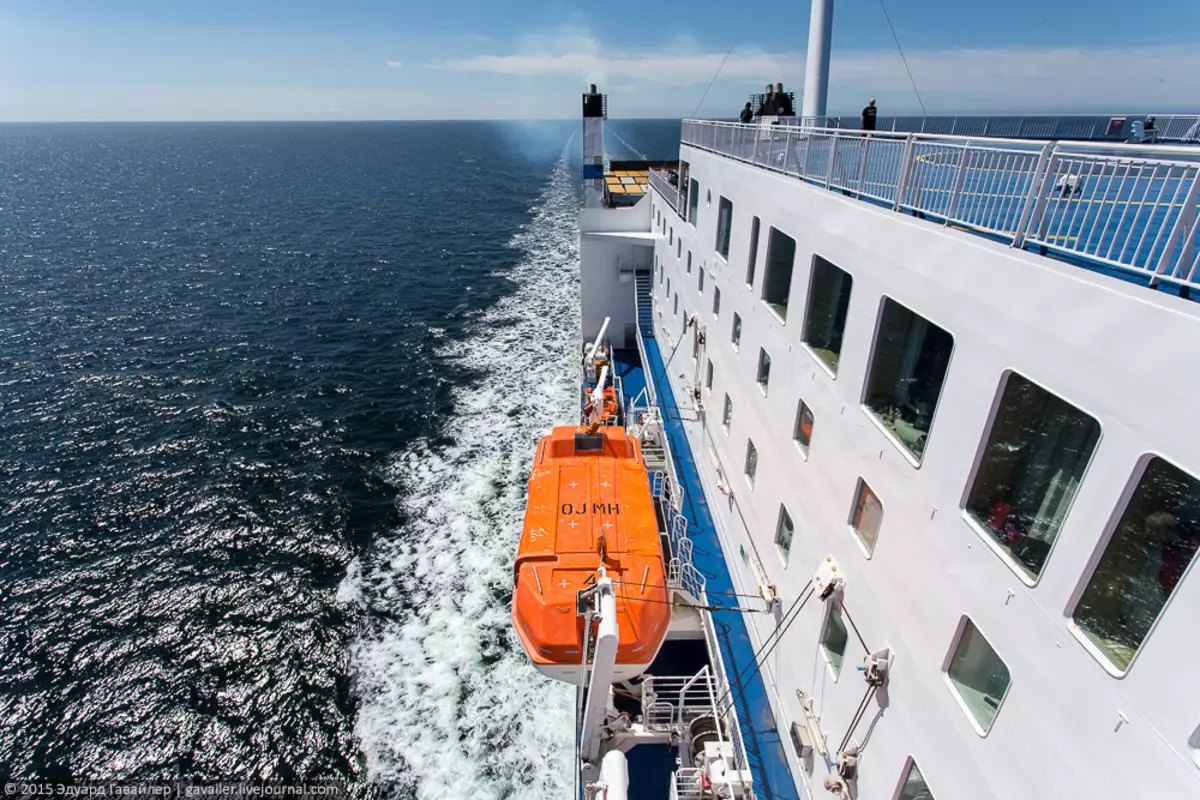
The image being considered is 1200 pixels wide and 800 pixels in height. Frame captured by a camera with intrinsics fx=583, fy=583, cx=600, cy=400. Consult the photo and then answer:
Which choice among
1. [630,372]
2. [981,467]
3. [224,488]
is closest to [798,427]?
[981,467]

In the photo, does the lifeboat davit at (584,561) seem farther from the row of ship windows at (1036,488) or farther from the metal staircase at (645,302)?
the metal staircase at (645,302)

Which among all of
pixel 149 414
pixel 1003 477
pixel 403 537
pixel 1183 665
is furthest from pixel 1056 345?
pixel 149 414

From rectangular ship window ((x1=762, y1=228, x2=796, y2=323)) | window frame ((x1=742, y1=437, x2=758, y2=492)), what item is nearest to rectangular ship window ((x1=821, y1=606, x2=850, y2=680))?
window frame ((x1=742, y1=437, x2=758, y2=492))

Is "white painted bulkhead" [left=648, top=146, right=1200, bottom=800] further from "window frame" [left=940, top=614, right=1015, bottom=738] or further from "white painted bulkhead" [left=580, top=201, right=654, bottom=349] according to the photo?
"white painted bulkhead" [left=580, top=201, right=654, bottom=349]

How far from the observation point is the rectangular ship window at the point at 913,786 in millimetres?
6266

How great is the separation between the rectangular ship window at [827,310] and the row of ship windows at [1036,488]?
0.03 m

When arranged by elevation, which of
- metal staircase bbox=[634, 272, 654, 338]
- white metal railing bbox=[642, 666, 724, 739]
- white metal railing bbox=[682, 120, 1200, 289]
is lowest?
white metal railing bbox=[642, 666, 724, 739]

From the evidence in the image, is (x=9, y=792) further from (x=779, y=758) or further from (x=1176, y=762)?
(x=1176, y=762)

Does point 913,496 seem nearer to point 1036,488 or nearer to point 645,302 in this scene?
point 1036,488

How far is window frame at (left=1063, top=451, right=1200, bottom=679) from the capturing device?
11.4ft

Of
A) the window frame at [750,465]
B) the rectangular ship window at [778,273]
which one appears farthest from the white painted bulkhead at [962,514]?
the window frame at [750,465]

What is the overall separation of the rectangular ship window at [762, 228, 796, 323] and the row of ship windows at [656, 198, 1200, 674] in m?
2.05

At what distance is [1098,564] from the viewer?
13.2 ft

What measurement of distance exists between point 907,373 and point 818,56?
36.6 ft
